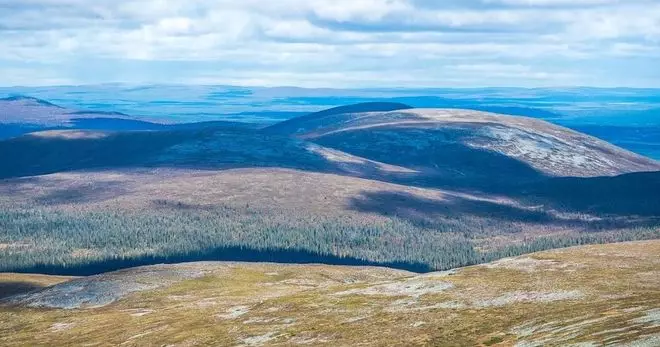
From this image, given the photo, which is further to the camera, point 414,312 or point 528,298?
point 414,312

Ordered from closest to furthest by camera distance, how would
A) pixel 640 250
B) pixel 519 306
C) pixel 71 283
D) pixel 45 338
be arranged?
pixel 519 306, pixel 45 338, pixel 640 250, pixel 71 283

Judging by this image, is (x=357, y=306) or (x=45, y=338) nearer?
(x=357, y=306)

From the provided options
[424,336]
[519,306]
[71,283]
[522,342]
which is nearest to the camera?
[522,342]

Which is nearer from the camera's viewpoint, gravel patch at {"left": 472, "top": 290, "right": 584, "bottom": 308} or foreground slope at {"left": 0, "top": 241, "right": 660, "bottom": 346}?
foreground slope at {"left": 0, "top": 241, "right": 660, "bottom": 346}

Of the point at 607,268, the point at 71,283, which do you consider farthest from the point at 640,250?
the point at 71,283

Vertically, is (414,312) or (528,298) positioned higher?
(528,298)

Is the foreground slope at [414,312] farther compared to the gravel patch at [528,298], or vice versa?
the gravel patch at [528,298]

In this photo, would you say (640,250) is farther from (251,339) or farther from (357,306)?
(251,339)

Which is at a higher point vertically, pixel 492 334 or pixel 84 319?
pixel 492 334
